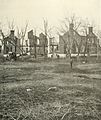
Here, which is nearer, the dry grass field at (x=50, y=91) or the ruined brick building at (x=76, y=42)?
the dry grass field at (x=50, y=91)

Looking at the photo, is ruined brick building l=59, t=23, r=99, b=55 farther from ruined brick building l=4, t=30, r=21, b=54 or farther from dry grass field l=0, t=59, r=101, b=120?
ruined brick building l=4, t=30, r=21, b=54

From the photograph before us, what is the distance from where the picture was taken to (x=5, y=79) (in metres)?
1.13

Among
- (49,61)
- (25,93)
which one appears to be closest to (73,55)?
(49,61)

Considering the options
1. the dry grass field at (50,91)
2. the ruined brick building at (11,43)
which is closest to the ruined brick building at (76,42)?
the dry grass field at (50,91)

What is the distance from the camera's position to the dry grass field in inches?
40.9

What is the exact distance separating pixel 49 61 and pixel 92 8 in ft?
1.54

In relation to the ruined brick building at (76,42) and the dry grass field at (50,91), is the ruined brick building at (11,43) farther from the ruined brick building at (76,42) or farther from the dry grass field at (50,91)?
the ruined brick building at (76,42)

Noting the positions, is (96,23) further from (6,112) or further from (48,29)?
(6,112)

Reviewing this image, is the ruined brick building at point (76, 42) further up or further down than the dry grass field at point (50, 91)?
further up

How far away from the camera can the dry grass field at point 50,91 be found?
1038mm

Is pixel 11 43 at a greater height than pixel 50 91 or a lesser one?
greater

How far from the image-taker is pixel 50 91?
3.70 feet

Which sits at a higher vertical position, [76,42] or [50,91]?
[76,42]

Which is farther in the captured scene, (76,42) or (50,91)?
(76,42)
